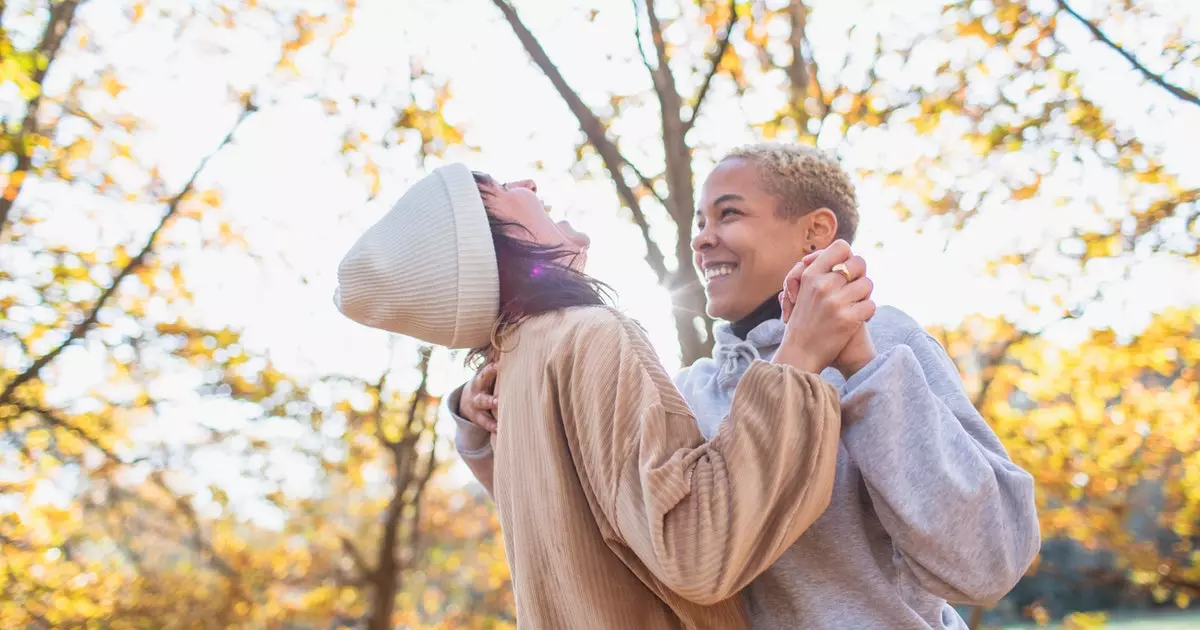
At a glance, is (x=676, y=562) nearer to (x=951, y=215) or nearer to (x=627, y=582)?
(x=627, y=582)

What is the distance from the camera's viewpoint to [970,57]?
245 inches

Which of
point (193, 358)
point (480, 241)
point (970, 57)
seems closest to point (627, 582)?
point (480, 241)

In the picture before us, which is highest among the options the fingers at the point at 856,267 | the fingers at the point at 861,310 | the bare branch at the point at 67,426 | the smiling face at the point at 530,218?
the smiling face at the point at 530,218

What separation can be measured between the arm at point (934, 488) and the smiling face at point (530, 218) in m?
0.66

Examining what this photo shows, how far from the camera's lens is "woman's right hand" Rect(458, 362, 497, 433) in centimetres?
194

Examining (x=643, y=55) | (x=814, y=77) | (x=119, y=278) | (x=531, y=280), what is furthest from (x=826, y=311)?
(x=119, y=278)

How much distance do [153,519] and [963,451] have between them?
9756 millimetres

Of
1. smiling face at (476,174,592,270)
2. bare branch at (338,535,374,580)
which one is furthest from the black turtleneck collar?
bare branch at (338,535,374,580)

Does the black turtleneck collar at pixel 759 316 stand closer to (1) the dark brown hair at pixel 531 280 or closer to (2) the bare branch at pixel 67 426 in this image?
(1) the dark brown hair at pixel 531 280

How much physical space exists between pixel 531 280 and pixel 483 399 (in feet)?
1.16

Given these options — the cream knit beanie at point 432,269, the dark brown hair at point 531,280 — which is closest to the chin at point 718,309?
the dark brown hair at point 531,280

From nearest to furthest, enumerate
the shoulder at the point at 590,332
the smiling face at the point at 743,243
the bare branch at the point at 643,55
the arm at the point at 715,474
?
the arm at the point at 715,474 → the shoulder at the point at 590,332 → the smiling face at the point at 743,243 → the bare branch at the point at 643,55

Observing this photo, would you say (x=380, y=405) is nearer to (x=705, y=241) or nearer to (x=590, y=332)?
(x=705, y=241)

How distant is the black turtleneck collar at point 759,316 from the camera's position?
199 centimetres
